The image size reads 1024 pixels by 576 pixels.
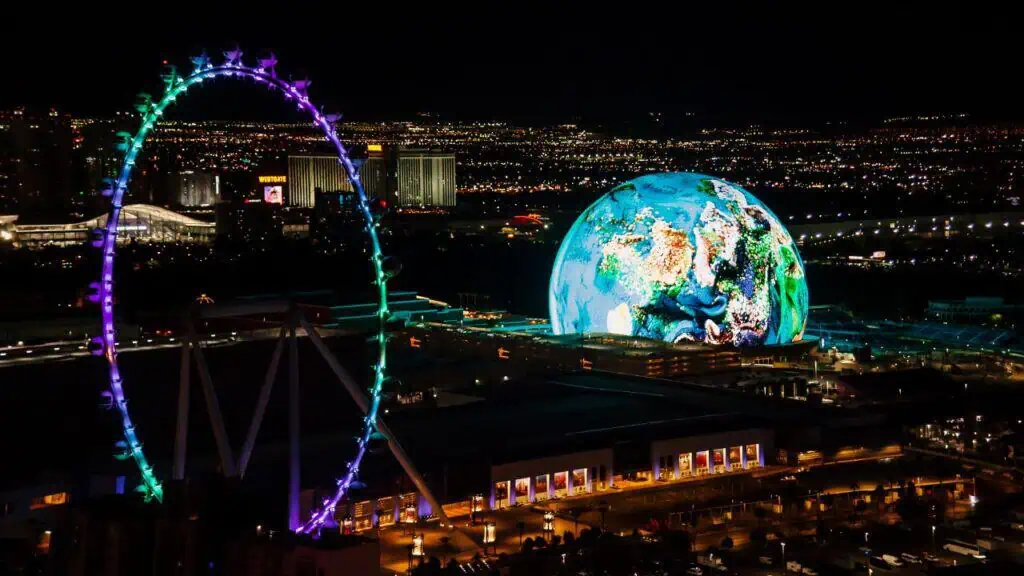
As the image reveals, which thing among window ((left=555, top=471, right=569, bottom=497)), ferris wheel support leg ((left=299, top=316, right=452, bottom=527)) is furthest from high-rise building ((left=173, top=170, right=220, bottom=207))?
ferris wheel support leg ((left=299, top=316, right=452, bottom=527))

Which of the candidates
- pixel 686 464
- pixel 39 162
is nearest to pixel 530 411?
pixel 686 464

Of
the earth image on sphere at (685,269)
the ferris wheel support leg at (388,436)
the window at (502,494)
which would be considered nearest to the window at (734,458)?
the window at (502,494)

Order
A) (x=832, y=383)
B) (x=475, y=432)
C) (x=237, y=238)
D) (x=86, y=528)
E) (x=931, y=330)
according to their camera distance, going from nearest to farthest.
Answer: (x=86, y=528) < (x=475, y=432) < (x=832, y=383) < (x=931, y=330) < (x=237, y=238)

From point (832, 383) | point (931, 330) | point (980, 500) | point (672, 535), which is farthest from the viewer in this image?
point (931, 330)

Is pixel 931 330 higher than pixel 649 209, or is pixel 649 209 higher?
pixel 649 209

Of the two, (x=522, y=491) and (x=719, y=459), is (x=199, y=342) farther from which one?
(x=719, y=459)

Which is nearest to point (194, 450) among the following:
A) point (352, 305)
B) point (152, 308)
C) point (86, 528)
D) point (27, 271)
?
point (152, 308)

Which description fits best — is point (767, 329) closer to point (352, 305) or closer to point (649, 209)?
point (649, 209)
